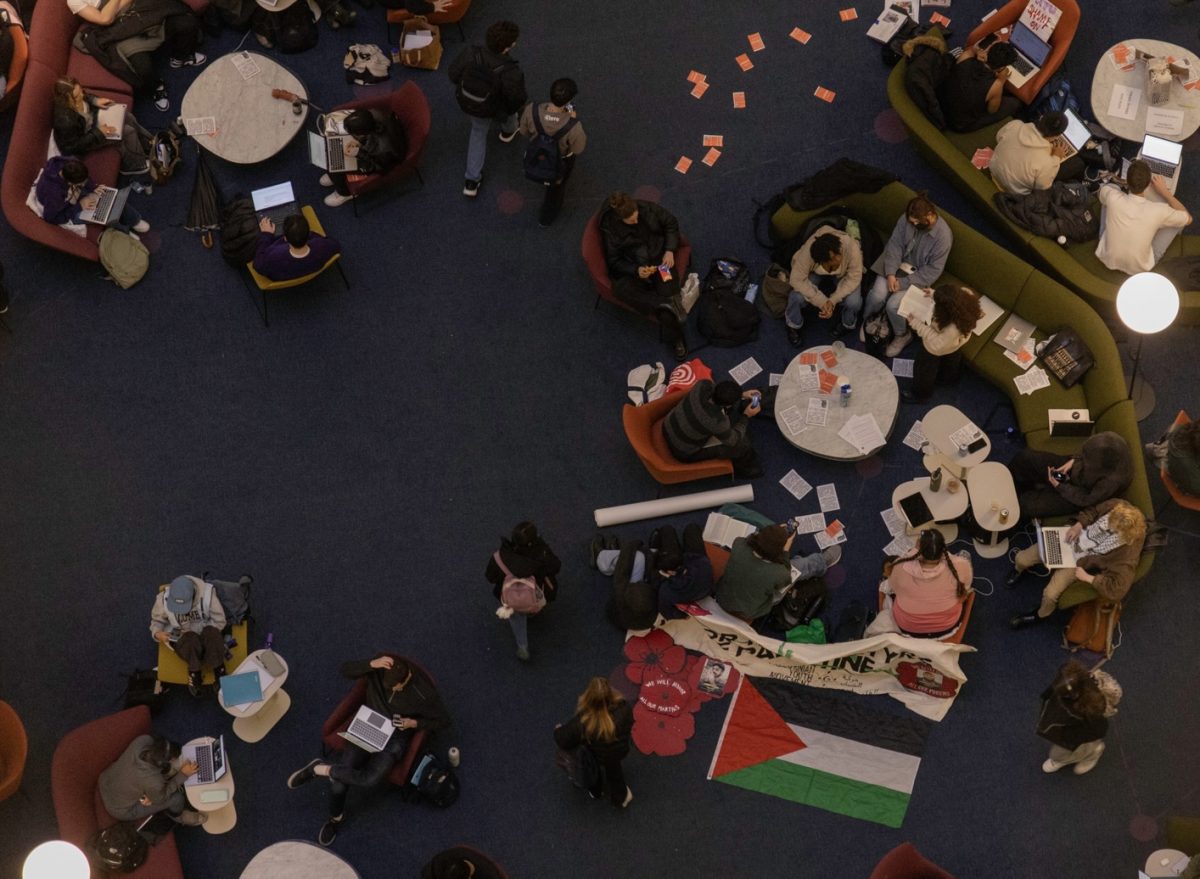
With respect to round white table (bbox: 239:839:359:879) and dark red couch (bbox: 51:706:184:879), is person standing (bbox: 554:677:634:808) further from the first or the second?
dark red couch (bbox: 51:706:184:879)

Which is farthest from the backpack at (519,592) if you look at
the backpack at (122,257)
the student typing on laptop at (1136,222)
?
the student typing on laptop at (1136,222)

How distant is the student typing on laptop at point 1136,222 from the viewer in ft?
29.5

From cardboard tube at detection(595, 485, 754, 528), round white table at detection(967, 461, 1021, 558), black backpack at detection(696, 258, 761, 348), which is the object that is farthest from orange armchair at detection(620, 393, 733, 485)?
round white table at detection(967, 461, 1021, 558)

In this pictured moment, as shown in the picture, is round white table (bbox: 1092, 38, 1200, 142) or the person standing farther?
round white table (bbox: 1092, 38, 1200, 142)

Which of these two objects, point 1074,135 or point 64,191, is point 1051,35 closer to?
point 1074,135

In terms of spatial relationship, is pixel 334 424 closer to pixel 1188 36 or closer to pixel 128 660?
pixel 128 660

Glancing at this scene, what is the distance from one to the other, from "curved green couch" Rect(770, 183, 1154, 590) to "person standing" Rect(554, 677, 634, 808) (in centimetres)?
320

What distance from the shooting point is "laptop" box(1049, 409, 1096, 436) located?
8859 mm

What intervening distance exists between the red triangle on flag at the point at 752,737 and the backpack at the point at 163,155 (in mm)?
6352

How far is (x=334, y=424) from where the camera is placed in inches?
377

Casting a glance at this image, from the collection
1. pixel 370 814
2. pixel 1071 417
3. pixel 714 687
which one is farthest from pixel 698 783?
pixel 1071 417

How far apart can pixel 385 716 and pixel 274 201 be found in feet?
14.6

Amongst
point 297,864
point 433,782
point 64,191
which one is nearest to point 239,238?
point 64,191

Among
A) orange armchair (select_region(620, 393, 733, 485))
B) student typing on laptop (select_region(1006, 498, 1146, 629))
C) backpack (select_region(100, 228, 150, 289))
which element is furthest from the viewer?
backpack (select_region(100, 228, 150, 289))
